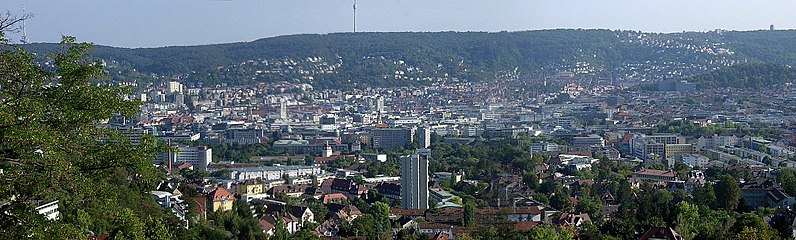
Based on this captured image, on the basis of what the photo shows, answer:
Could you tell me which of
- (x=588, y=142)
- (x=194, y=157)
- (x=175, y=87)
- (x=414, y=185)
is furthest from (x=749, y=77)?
(x=414, y=185)

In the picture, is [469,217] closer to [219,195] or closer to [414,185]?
[414,185]

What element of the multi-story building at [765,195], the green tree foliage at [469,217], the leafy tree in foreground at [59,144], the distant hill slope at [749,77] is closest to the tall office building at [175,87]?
the distant hill slope at [749,77]

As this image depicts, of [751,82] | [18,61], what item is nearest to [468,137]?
[751,82]

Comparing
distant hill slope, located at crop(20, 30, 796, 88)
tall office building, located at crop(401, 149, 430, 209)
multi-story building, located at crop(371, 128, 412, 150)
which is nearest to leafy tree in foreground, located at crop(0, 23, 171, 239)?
tall office building, located at crop(401, 149, 430, 209)

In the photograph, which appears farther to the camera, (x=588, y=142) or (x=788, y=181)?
(x=588, y=142)

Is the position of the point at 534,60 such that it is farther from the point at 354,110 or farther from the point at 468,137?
the point at 468,137
